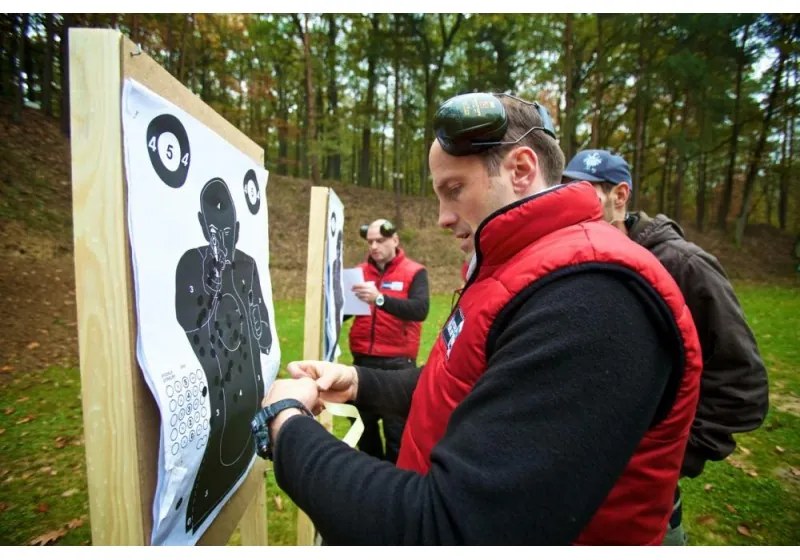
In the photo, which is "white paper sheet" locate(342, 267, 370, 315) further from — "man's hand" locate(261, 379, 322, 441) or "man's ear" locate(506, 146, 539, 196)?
"man's ear" locate(506, 146, 539, 196)

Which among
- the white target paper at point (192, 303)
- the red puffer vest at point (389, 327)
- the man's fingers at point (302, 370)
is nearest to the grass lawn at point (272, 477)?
the red puffer vest at point (389, 327)

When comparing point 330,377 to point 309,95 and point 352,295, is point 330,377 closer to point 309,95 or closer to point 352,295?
point 352,295

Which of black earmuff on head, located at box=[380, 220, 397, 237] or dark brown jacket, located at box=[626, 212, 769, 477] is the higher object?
black earmuff on head, located at box=[380, 220, 397, 237]

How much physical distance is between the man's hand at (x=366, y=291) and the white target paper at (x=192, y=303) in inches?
58.6

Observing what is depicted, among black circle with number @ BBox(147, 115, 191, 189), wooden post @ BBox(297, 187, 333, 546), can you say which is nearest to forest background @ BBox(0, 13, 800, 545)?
black circle with number @ BBox(147, 115, 191, 189)

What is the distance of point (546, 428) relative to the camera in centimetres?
62

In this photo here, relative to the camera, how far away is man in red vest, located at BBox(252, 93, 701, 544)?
627mm

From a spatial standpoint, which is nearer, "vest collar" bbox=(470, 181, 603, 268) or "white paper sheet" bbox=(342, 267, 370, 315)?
"vest collar" bbox=(470, 181, 603, 268)

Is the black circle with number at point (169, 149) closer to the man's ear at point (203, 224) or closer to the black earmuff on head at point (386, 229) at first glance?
the man's ear at point (203, 224)

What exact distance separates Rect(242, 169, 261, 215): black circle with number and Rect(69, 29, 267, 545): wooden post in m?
0.60

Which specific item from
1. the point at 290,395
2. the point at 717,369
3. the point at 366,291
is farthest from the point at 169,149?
the point at 366,291

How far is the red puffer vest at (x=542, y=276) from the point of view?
705 mm

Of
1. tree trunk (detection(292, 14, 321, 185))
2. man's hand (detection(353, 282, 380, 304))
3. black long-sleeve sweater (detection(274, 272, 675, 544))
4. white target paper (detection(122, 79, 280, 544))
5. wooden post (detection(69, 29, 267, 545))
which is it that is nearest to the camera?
black long-sleeve sweater (detection(274, 272, 675, 544))
